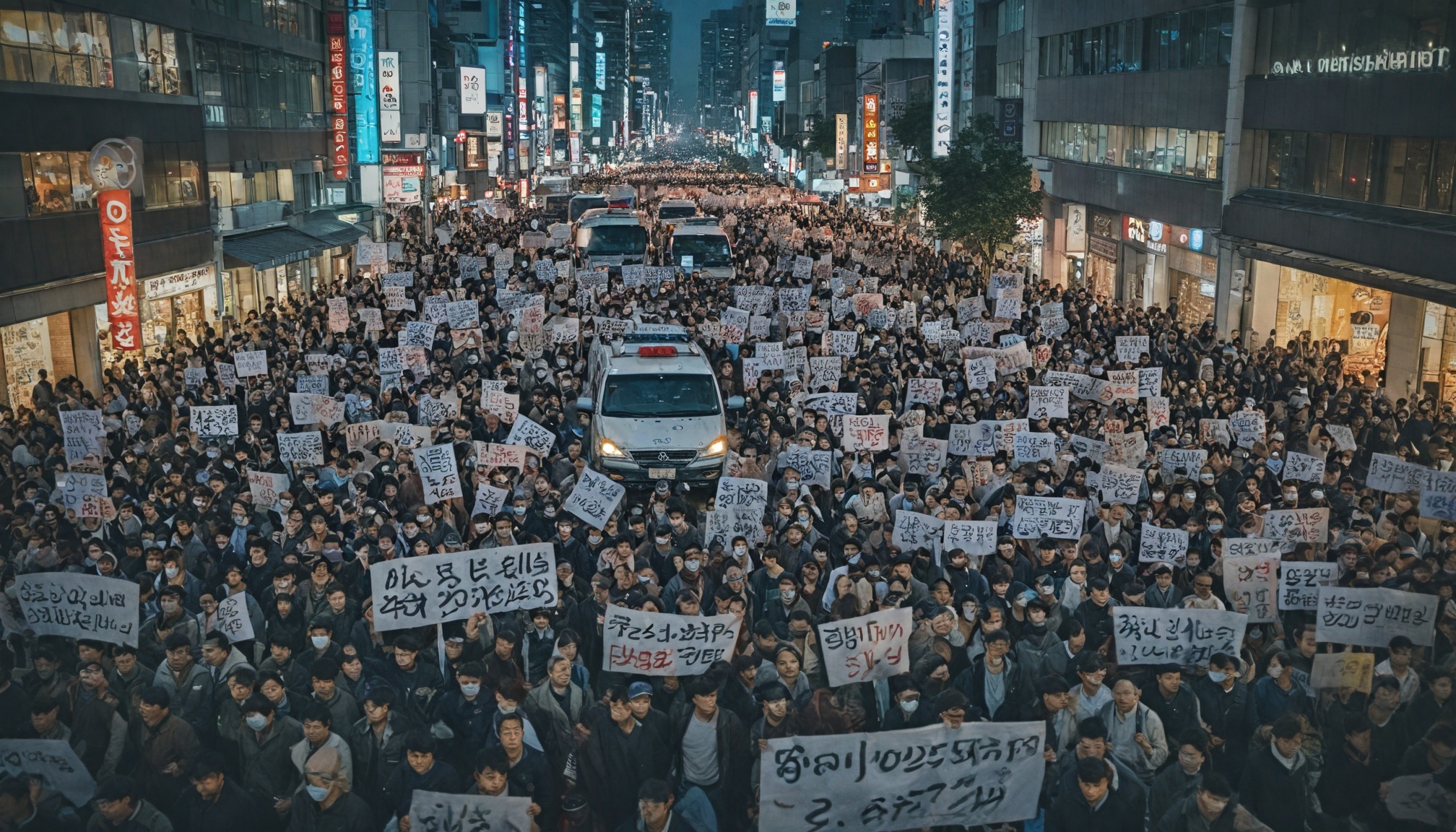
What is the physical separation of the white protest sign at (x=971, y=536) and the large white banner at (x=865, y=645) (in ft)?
9.06

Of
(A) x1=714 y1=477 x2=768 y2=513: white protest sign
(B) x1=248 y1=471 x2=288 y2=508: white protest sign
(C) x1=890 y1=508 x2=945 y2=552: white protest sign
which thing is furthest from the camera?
(B) x1=248 y1=471 x2=288 y2=508: white protest sign

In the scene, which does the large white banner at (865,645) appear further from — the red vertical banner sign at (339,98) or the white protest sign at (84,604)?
the red vertical banner sign at (339,98)

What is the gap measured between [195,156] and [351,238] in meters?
14.4

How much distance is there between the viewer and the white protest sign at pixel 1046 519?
501 inches

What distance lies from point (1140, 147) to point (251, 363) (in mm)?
24313

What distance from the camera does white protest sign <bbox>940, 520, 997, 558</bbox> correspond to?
12.1 meters

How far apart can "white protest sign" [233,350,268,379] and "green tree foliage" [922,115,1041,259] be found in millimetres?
26026

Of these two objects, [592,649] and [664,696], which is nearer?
[664,696]

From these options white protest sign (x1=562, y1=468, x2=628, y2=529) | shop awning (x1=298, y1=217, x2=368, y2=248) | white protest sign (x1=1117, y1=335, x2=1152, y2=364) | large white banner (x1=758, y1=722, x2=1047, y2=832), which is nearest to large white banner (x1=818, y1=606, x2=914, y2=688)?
large white banner (x1=758, y1=722, x2=1047, y2=832)

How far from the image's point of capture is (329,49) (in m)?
46.2

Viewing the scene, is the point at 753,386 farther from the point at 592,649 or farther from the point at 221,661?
the point at 221,661

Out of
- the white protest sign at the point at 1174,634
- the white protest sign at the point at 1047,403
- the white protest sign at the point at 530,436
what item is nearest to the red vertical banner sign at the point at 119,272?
the white protest sign at the point at 530,436

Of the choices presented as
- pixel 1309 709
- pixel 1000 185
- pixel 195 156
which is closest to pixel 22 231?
pixel 195 156

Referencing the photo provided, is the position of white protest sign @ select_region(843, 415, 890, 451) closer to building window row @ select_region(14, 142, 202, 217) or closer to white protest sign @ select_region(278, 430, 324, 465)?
white protest sign @ select_region(278, 430, 324, 465)
